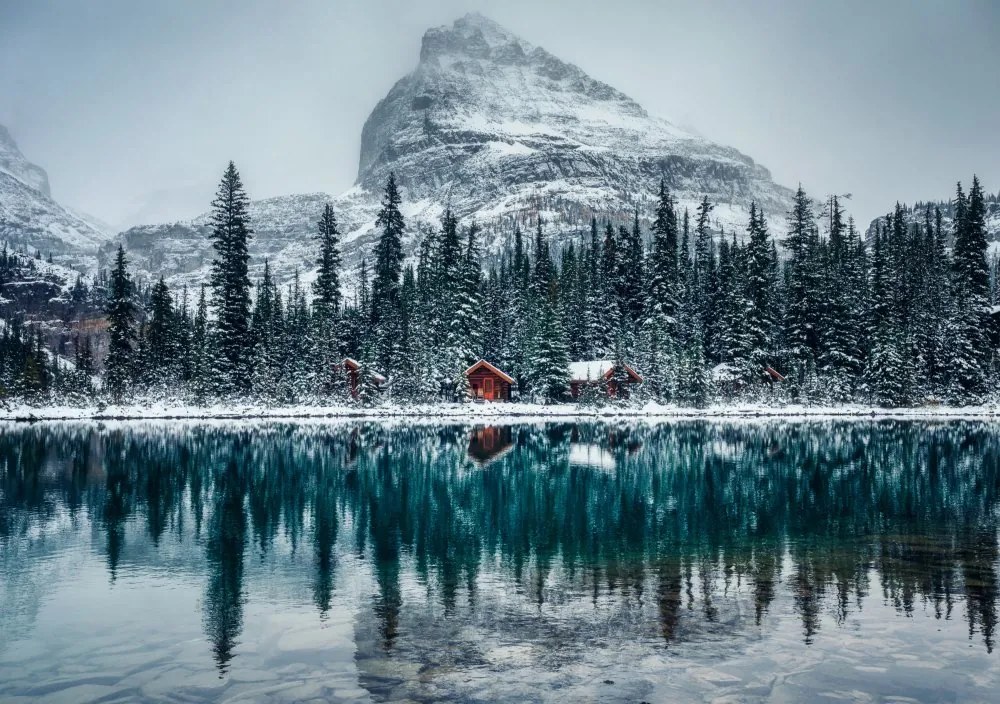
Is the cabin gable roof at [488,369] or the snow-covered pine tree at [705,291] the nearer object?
the cabin gable roof at [488,369]

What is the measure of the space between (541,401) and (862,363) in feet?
123

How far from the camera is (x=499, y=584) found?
1655 cm

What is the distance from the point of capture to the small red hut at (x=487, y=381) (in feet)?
288

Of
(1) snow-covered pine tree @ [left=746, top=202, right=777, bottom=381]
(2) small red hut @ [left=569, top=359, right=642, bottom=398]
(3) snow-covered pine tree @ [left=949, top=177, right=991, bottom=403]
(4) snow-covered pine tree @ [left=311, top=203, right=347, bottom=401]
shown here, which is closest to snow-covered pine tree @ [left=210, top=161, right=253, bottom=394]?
(4) snow-covered pine tree @ [left=311, top=203, right=347, bottom=401]

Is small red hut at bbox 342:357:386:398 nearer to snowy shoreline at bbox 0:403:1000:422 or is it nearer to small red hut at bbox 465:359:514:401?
snowy shoreline at bbox 0:403:1000:422

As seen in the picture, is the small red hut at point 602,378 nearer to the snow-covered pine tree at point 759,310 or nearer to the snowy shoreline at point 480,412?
the snowy shoreline at point 480,412

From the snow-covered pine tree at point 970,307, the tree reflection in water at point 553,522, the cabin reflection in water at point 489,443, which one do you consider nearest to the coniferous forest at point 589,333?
the snow-covered pine tree at point 970,307

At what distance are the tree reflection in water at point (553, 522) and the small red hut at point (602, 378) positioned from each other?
36.8 meters

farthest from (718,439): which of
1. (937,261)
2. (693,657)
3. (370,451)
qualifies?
(937,261)

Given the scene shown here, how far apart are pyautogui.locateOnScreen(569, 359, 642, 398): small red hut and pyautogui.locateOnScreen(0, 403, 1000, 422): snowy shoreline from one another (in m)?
2.98

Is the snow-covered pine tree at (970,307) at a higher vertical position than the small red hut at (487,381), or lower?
higher

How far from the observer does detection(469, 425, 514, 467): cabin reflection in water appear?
42125mm

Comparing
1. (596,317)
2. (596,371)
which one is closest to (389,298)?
(596,371)

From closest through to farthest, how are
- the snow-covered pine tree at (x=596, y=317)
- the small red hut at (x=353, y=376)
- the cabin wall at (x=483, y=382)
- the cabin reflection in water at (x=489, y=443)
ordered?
the cabin reflection in water at (x=489, y=443), the small red hut at (x=353, y=376), the cabin wall at (x=483, y=382), the snow-covered pine tree at (x=596, y=317)
